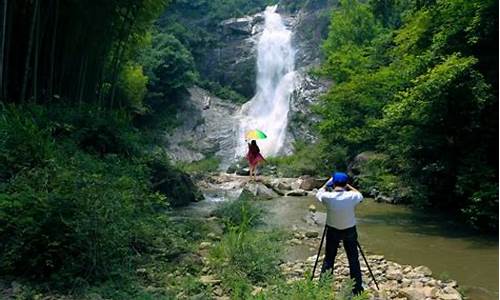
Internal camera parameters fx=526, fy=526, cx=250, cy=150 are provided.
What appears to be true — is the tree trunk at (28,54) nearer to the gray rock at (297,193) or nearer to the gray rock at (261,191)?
the gray rock at (261,191)

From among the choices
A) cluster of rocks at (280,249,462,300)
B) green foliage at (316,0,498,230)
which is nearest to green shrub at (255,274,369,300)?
cluster of rocks at (280,249,462,300)

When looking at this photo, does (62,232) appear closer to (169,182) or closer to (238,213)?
(238,213)

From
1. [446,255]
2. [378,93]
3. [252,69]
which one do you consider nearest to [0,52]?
[446,255]

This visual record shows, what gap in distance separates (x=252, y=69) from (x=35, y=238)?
3765 cm

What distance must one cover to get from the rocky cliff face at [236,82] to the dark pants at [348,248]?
25.8m

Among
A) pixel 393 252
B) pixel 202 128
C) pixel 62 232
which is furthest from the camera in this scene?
pixel 202 128

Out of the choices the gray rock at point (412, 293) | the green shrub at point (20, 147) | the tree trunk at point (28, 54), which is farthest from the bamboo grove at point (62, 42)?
the gray rock at point (412, 293)

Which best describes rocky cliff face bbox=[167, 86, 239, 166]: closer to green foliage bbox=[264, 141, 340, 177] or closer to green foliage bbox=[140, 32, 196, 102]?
green foliage bbox=[140, 32, 196, 102]

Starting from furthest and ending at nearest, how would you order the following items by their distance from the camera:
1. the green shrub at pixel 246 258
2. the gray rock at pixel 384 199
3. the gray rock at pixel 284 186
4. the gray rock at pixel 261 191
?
the gray rock at pixel 284 186 → the gray rock at pixel 261 191 → the gray rock at pixel 384 199 → the green shrub at pixel 246 258

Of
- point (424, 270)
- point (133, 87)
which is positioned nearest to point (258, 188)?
point (424, 270)

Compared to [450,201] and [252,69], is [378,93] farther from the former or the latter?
[252,69]

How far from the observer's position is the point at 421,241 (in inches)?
395

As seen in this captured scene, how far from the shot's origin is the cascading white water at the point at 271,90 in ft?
118

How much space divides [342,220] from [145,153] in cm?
810
